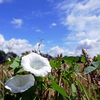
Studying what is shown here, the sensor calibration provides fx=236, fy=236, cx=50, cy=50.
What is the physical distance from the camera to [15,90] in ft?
2.57

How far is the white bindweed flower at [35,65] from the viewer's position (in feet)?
2.57

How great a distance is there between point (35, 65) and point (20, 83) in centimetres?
9

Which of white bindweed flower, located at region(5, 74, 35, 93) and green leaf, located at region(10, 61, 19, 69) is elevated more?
green leaf, located at region(10, 61, 19, 69)

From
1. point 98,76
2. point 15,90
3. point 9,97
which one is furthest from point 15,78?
point 98,76

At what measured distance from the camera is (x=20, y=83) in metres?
0.83

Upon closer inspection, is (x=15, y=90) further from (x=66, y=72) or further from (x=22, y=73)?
(x=66, y=72)

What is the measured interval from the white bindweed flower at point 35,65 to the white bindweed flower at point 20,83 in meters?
0.03

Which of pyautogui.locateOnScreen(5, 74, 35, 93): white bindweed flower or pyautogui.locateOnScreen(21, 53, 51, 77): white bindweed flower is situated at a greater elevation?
pyautogui.locateOnScreen(21, 53, 51, 77): white bindweed flower

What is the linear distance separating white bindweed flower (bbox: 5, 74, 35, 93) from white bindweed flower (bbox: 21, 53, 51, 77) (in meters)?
0.03

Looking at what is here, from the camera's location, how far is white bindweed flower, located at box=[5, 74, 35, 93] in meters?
0.78

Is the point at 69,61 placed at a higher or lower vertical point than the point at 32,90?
higher

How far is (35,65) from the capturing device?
33.9 inches

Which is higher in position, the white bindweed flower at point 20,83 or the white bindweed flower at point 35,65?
the white bindweed flower at point 35,65

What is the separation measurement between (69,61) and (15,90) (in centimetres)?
25
